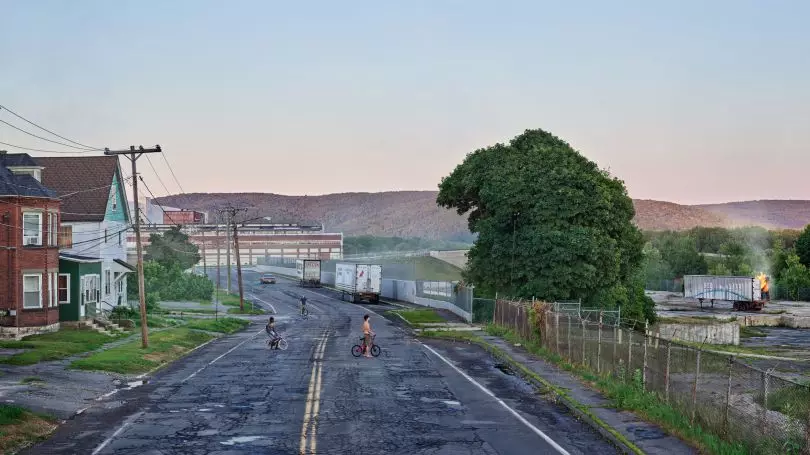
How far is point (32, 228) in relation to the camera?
48844 mm

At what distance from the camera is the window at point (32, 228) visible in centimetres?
4859

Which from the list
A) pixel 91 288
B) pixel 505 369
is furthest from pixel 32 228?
pixel 505 369

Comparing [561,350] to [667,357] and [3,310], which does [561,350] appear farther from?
[3,310]

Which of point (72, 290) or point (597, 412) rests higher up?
point (72, 290)

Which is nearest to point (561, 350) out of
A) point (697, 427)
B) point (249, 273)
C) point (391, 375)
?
point (391, 375)

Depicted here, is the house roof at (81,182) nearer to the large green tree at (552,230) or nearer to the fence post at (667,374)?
the large green tree at (552,230)

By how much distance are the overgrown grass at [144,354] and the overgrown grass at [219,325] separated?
6.32 meters

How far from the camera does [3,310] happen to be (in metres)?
47.3

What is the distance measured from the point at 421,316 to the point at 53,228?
31446 millimetres

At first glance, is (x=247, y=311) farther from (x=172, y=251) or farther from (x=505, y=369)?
(x=505, y=369)

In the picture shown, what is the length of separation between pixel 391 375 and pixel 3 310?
78.6 feet

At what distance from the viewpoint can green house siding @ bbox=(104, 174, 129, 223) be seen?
6294 centimetres

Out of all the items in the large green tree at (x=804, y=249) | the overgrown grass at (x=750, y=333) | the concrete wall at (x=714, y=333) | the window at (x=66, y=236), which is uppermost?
the window at (x=66, y=236)

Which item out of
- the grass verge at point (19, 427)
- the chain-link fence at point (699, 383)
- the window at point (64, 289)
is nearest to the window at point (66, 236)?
the window at point (64, 289)
